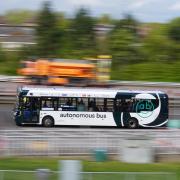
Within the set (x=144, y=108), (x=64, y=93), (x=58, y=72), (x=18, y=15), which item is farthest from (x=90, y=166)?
(x=18, y=15)

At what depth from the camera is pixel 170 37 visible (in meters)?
61.7

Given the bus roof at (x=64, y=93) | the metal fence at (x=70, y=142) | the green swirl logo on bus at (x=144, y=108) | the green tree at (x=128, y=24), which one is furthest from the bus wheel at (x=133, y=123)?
the green tree at (x=128, y=24)

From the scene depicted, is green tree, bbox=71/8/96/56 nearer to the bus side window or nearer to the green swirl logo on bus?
the green swirl logo on bus

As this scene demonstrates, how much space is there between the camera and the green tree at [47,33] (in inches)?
2283

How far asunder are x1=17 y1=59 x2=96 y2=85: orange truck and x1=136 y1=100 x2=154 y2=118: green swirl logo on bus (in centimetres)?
1273

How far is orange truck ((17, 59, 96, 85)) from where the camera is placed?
41.1 m

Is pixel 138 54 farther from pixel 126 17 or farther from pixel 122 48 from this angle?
pixel 126 17

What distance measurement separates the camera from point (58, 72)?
41156 millimetres

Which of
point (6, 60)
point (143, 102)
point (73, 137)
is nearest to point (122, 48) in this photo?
point (6, 60)

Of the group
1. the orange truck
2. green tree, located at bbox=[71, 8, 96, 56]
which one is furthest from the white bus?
green tree, located at bbox=[71, 8, 96, 56]

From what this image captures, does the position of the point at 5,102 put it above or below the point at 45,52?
below

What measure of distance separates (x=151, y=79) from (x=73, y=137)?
31892mm

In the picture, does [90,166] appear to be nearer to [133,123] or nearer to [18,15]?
[133,123]

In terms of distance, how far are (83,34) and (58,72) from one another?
19073 mm
